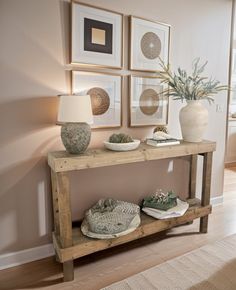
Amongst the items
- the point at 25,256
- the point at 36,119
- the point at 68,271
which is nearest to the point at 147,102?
the point at 36,119

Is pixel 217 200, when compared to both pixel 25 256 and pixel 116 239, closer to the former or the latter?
pixel 116 239

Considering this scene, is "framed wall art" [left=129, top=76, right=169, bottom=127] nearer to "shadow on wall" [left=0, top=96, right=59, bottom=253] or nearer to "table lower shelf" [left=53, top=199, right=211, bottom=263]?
"shadow on wall" [left=0, top=96, right=59, bottom=253]

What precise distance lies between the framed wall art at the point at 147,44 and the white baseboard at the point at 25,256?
1.70m

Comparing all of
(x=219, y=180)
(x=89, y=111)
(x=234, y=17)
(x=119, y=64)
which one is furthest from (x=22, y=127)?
(x=234, y=17)

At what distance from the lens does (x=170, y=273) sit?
5.76ft

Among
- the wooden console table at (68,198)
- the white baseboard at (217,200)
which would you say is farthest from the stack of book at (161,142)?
the white baseboard at (217,200)

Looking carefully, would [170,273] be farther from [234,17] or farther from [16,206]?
[234,17]

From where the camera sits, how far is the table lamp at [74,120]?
Answer: 5.38 ft

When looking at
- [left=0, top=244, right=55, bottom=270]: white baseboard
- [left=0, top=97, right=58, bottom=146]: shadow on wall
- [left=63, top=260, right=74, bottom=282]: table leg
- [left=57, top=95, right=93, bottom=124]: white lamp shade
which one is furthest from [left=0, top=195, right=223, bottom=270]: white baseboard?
[left=57, top=95, right=93, bottom=124]: white lamp shade

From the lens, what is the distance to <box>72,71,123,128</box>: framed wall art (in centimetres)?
195

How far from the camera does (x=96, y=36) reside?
6.42 ft

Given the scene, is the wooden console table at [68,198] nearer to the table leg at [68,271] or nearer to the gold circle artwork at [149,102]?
the table leg at [68,271]

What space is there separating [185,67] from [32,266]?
2271 millimetres

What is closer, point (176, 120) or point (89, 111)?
point (89, 111)
